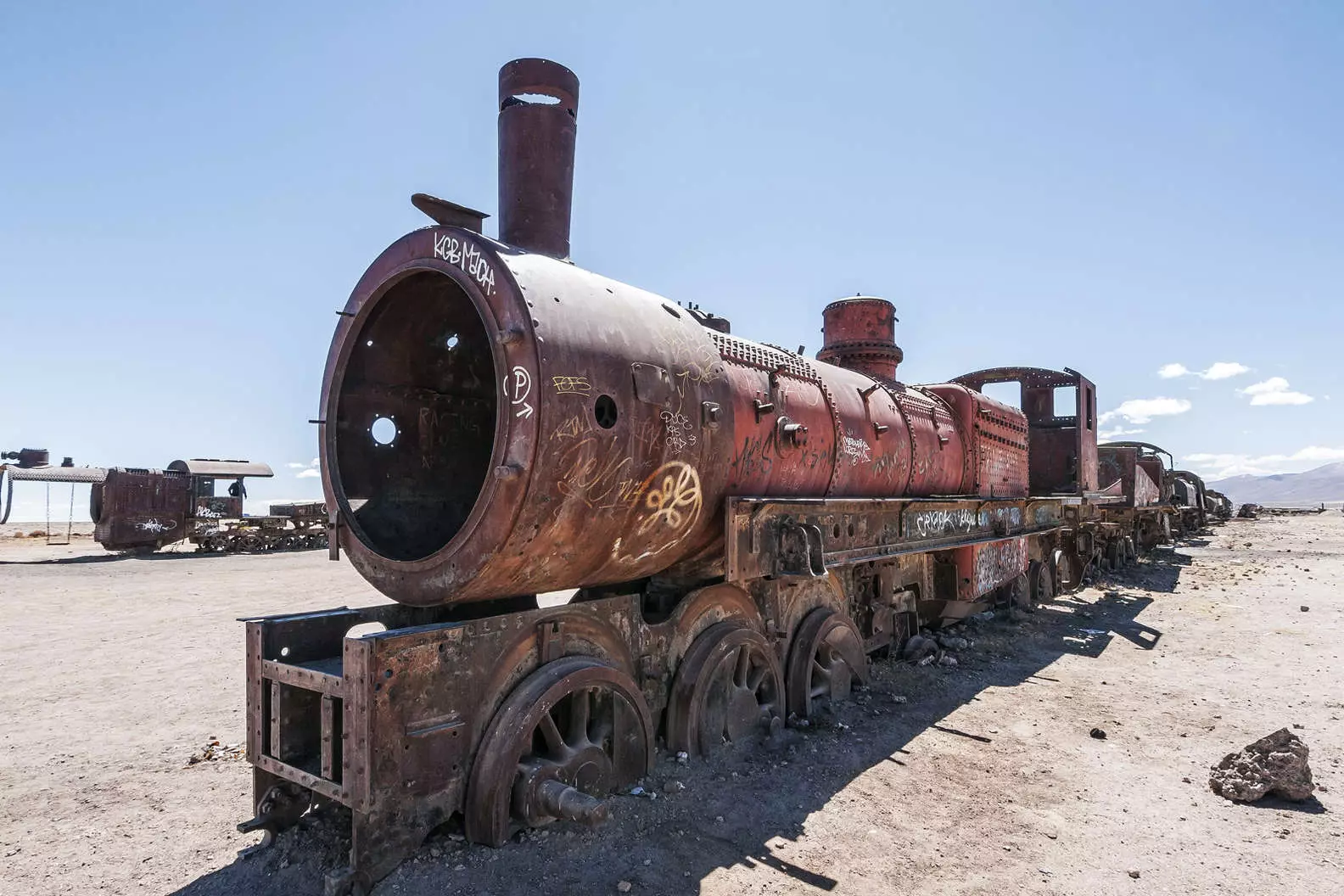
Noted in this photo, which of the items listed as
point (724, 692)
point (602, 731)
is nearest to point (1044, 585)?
point (724, 692)

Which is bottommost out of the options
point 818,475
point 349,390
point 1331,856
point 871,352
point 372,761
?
point 1331,856

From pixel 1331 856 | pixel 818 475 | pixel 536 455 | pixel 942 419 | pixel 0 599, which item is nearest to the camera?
pixel 536 455

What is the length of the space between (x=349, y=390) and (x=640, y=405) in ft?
6.22

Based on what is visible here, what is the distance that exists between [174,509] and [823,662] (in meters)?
21.3

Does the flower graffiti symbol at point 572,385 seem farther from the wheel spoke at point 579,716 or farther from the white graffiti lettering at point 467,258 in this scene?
the wheel spoke at point 579,716

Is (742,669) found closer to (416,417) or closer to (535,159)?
(416,417)

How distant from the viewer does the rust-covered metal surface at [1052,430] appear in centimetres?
1209

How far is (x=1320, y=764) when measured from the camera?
541 cm

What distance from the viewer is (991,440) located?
945 cm

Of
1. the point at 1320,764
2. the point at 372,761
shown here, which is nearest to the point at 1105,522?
the point at 1320,764

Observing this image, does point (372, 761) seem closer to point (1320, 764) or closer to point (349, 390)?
point (349, 390)

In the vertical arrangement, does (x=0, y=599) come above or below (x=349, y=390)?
below

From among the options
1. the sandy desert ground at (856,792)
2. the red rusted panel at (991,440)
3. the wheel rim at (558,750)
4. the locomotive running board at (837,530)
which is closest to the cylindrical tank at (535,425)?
the locomotive running board at (837,530)

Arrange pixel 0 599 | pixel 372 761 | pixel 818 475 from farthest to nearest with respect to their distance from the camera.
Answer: pixel 0 599 < pixel 818 475 < pixel 372 761
